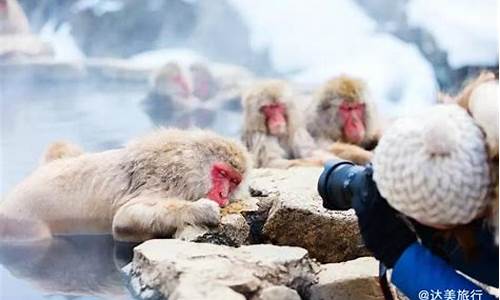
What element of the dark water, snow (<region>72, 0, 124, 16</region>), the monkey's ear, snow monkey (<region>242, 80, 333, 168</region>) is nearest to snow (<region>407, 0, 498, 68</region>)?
the monkey's ear

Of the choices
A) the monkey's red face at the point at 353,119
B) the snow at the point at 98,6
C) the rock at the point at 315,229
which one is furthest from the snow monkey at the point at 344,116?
the rock at the point at 315,229

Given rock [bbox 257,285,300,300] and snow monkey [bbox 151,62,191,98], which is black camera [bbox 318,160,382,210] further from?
snow monkey [bbox 151,62,191,98]

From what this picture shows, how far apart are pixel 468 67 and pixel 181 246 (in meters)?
1.89

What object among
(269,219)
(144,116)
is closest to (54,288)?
(269,219)

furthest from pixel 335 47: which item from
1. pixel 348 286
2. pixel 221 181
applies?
pixel 348 286

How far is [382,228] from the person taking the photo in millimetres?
1452

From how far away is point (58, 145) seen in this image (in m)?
2.37

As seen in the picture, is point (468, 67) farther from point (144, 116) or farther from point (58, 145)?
point (58, 145)

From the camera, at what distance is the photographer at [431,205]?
1277mm

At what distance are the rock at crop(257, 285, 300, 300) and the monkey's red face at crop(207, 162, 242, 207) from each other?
0.51 metres

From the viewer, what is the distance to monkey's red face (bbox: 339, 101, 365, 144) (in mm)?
3230

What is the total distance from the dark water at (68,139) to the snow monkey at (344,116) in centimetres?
33

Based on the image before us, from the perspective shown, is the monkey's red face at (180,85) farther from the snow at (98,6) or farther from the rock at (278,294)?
the rock at (278,294)

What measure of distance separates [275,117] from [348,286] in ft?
4.76
